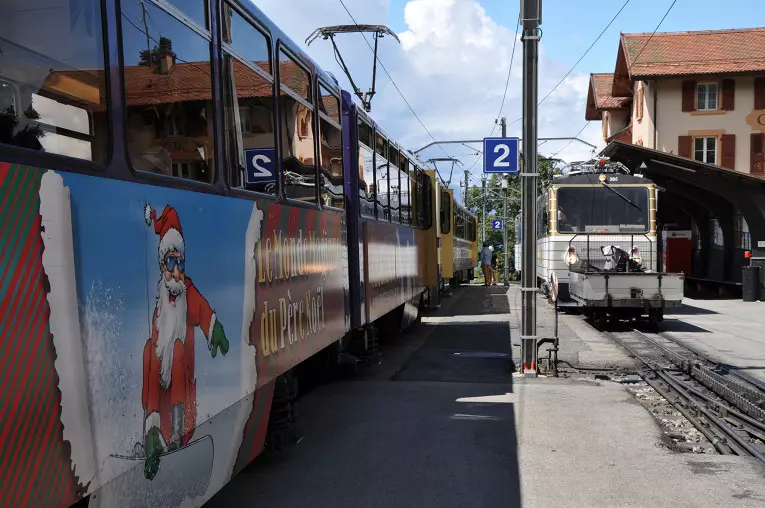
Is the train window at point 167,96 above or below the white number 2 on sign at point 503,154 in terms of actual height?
below

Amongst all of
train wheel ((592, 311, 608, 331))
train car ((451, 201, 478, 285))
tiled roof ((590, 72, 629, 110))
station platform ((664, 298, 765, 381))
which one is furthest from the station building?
train wheel ((592, 311, 608, 331))

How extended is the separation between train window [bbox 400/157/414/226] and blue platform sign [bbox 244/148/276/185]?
6610mm

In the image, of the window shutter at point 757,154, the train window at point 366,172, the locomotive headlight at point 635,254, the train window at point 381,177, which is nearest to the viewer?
the train window at point 366,172

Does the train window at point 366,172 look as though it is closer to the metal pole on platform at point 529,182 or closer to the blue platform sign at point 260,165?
the metal pole on platform at point 529,182

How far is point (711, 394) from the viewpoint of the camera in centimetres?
832

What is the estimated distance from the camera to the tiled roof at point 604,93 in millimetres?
41231

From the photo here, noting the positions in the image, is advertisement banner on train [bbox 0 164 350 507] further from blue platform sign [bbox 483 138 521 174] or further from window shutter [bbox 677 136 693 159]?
window shutter [bbox 677 136 693 159]

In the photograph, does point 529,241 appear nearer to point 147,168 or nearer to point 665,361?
point 665,361

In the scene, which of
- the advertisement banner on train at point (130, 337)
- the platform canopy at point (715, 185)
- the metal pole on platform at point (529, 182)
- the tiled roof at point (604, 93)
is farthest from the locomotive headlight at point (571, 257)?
the tiled roof at point (604, 93)

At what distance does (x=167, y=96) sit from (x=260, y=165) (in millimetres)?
1279

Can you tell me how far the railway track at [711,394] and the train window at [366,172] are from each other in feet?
12.1

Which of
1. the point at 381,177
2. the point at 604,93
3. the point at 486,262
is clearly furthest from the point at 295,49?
the point at 604,93

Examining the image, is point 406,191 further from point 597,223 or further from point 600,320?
point 597,223

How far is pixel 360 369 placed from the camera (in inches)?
394
